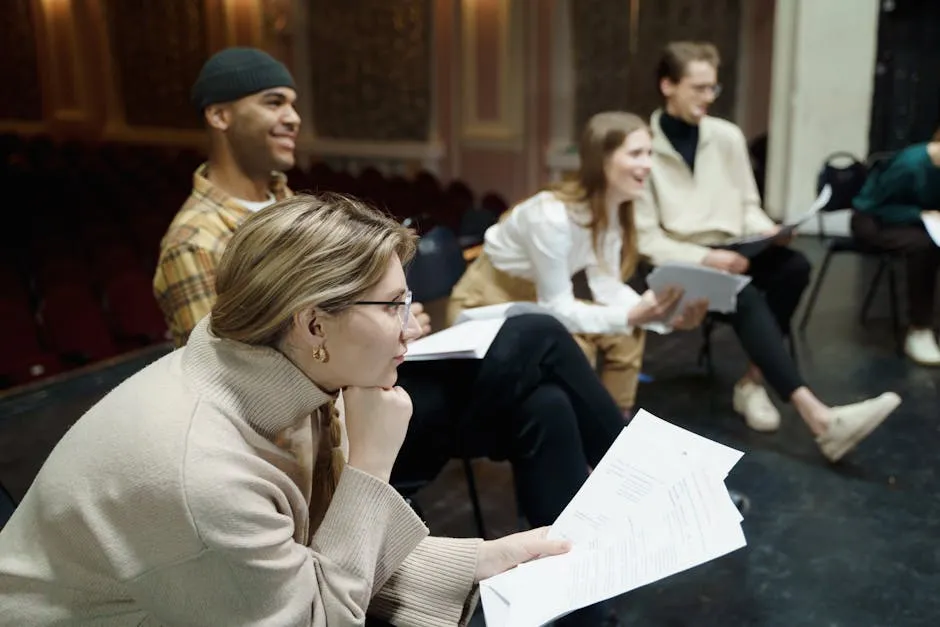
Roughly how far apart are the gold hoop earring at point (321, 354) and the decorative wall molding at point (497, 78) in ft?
21.7

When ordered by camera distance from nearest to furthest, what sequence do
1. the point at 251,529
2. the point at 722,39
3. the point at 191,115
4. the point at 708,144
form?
the point at 251,529 → the point at 708,144 → the point at 722,39 → the point at 191,115

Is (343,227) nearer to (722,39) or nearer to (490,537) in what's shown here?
(490,537)

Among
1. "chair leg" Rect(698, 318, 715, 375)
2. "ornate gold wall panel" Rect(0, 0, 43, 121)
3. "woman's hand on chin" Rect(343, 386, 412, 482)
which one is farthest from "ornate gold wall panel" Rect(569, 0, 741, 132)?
"ornate gold wall panel" Rect(0, 0, 43, 121)

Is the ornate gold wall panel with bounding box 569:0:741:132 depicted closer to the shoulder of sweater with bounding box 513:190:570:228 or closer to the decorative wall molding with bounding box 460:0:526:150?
the decorative wall molding with bounding box 460:0:526:150

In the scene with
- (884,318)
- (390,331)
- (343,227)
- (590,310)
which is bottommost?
(884,318)

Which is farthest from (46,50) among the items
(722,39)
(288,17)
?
(722,39)

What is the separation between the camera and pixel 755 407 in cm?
295

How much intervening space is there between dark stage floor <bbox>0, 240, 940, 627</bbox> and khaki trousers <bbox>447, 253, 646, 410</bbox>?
42 cm

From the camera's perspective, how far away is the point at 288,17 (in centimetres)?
842

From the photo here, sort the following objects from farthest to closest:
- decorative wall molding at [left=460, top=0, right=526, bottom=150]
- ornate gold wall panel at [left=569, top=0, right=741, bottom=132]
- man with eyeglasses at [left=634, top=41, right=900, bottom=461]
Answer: decorative wall molding at [left=460, top=0, right=526, bottom=150] < ornate gold wall panel at [left=569, top=0, right=741, bottom=132] < man with eyeglasses at [left=634, top=41, right=900, bottom=461]

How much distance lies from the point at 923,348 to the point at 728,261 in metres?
1.26

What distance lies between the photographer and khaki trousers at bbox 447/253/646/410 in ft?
8.30

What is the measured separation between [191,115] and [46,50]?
2369mm

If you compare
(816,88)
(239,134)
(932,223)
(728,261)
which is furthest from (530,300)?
(816,88)
